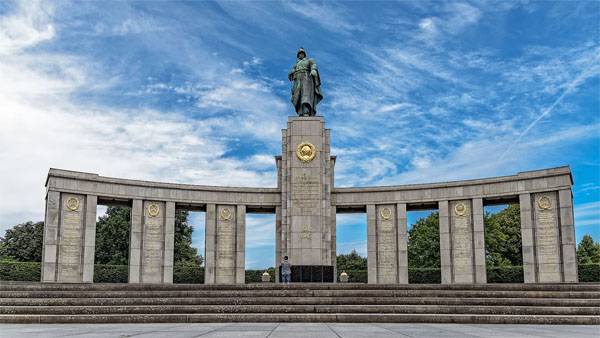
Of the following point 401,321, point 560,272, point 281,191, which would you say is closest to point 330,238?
point 281,191

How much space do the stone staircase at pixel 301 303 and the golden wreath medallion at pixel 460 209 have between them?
13585 millimetres

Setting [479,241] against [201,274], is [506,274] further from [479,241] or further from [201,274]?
[201,274]

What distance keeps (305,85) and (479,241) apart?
1372cm

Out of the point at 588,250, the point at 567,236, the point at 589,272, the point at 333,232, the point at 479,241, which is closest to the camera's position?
the point at 567,236

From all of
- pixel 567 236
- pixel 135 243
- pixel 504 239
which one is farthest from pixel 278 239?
pixel 504 239

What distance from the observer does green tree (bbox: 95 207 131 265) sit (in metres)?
59.2

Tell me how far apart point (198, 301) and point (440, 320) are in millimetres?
7801

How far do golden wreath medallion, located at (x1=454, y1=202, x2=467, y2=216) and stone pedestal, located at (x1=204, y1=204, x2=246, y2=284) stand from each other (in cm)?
1313

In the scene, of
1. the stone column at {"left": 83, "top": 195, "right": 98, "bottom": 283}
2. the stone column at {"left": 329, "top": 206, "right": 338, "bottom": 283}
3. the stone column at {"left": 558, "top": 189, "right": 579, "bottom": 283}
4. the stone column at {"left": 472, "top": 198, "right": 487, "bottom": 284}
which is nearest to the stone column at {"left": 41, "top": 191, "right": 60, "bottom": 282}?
the stone column at {"left": 83, "top": 195, "right": 98, "bottom": 283}

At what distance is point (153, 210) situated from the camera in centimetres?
3538

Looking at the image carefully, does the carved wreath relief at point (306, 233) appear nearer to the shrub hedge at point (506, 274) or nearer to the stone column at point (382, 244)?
the stone column at point (382, 244)

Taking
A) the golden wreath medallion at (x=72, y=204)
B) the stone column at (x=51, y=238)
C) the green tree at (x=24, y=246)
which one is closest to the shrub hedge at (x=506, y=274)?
the golden wreath medallion at (x=72, y=204)

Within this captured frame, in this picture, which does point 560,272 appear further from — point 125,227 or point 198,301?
point 125,227

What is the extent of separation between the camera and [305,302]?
62.2 ft
